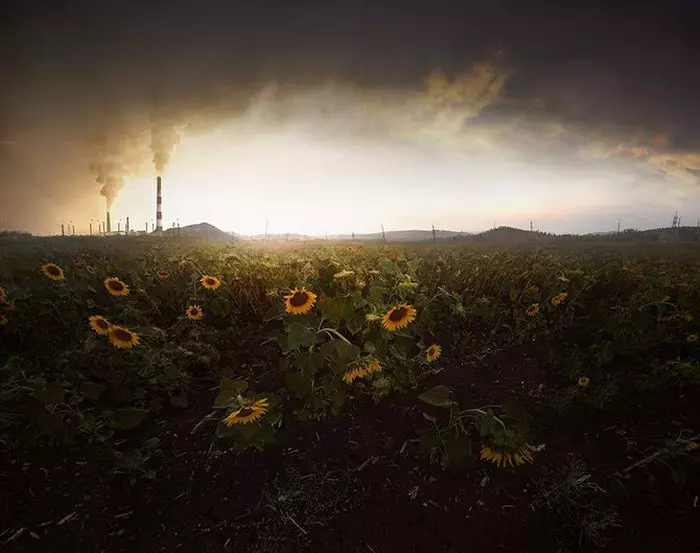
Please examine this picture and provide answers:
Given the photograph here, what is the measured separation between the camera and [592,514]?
2.12 meters

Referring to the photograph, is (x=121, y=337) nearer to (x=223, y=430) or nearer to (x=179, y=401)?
(x=179, y=401)

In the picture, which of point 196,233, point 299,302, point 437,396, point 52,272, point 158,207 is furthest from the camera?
point 196,233

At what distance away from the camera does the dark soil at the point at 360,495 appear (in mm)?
2135

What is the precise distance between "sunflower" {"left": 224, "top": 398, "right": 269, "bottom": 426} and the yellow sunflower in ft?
3.50

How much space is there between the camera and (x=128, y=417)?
2.64m

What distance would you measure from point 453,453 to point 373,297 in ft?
4.20

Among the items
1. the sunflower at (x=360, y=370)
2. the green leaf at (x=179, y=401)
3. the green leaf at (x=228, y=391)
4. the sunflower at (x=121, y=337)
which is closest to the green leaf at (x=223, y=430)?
the green leaf at (x=228, y=391)

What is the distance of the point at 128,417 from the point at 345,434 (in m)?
1.56

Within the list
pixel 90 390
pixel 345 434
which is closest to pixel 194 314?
pixel 90 390

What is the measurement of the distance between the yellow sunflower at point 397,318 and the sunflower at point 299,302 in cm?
60

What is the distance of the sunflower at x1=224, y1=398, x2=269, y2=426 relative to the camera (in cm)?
228

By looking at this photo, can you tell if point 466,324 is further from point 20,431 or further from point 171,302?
point 20,431

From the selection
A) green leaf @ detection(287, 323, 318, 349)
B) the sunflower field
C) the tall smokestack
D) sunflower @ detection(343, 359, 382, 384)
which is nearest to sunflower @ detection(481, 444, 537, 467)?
the sunflower field

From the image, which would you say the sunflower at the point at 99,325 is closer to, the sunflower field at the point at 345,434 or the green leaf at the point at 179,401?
the sunflower field at the point at 345,434
